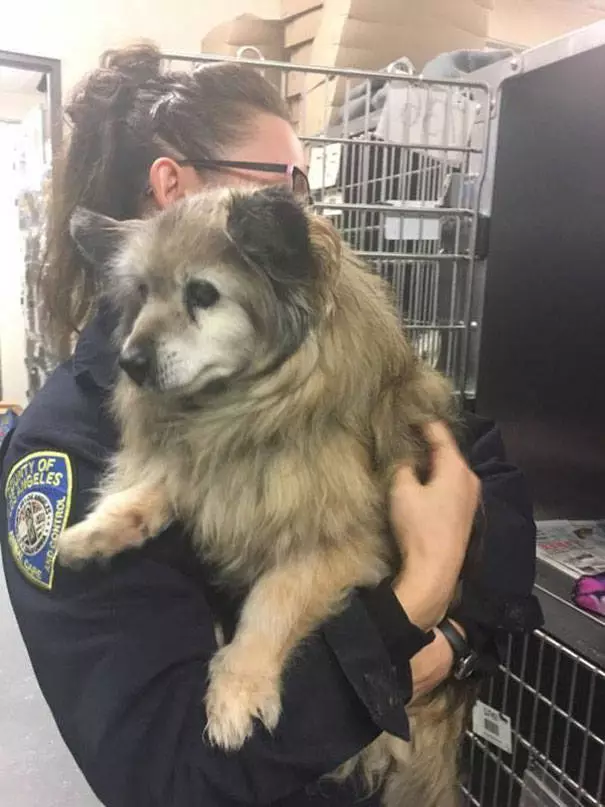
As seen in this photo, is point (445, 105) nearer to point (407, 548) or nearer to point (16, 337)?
point (407, 548)

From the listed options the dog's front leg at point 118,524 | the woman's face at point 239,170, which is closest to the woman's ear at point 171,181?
the woman's face at point 239,170

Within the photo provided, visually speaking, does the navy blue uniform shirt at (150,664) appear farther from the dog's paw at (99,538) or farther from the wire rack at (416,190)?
the wire rack at (416,190)

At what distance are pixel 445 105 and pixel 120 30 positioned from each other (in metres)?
2.32

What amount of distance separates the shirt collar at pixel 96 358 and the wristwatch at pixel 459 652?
1.69ft

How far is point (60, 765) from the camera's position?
195cm

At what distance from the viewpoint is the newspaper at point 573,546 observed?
52.4 inches

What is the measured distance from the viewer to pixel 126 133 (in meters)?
1.05

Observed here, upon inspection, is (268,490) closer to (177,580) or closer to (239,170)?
(177,580)

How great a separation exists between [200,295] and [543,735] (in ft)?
3.03

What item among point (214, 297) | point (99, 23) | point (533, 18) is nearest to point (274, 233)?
point (214, 297)

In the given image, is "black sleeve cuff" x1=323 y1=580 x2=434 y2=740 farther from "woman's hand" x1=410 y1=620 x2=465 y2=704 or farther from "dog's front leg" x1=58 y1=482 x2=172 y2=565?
"dog's front leg" x1=58 y1=482 x2=172 y2=565

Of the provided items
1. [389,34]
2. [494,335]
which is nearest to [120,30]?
[389,34]

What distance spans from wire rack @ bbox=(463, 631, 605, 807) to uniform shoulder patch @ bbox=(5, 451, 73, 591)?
727 millimetres

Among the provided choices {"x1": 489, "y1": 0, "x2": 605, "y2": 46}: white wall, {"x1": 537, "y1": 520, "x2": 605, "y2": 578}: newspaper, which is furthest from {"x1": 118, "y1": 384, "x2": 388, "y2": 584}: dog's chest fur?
{"x1": 489, "y1": 0, "x2": 605, "y2": 46}: white wall
